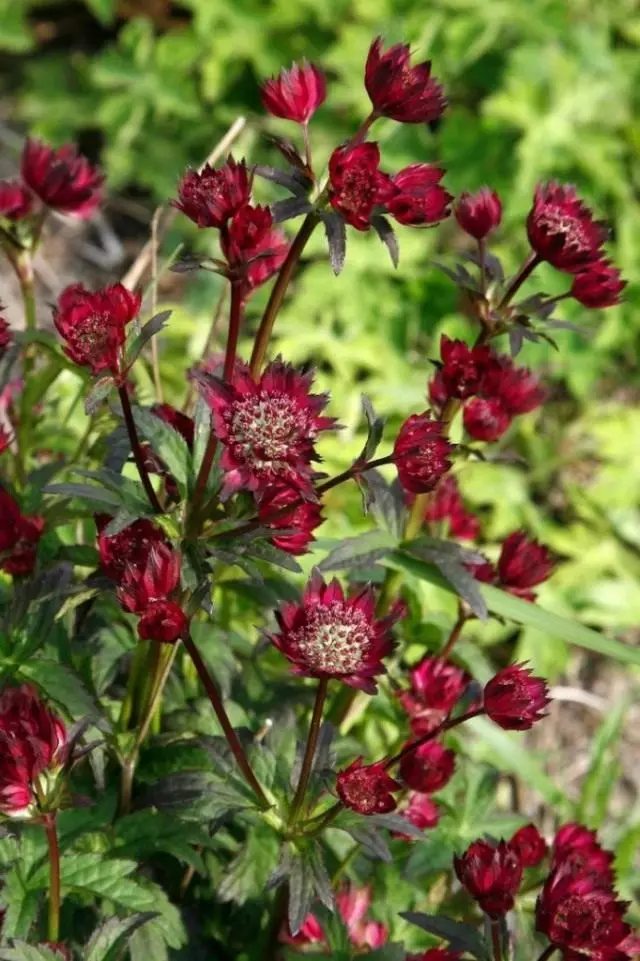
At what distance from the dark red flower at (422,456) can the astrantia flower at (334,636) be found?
0.12 metres

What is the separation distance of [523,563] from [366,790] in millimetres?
400

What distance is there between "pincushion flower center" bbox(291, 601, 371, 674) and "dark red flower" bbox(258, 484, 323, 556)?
0.06 meters

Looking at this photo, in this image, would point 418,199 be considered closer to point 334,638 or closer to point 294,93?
point 294,93

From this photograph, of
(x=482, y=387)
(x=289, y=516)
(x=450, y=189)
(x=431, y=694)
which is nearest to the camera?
(x=289, y=516)

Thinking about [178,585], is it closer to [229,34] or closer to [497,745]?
[497,745]

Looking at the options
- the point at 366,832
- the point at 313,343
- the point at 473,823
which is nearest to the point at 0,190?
the point at 366,832

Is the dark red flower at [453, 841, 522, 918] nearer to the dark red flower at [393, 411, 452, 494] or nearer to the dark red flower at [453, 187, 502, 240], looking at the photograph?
the dark red flower at [393, 411, 452, 494]

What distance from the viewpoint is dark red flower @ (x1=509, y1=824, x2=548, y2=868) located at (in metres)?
1.16

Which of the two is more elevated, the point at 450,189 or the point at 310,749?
the point at 450,189

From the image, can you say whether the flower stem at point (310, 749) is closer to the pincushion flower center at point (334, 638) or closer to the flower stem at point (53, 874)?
the pincushion flower center at point (334, 638)

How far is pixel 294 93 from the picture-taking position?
1078 mm

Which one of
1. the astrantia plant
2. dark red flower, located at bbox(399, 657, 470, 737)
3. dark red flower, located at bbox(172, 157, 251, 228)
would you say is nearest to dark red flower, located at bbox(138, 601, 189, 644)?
the astrantia plant

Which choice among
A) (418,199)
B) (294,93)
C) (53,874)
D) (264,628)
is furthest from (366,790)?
(294,93)

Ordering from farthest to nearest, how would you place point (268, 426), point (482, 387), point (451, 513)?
1. point (451, 513)
2. point (482, 387)
3. point (268, 426)
